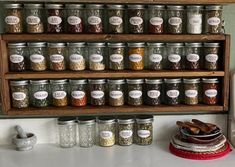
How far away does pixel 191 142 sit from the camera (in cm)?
138

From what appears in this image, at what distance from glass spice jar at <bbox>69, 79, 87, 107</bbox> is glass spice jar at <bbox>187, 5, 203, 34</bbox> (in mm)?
501

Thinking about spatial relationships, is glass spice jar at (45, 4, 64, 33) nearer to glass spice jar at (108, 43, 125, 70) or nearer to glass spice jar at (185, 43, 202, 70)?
glass spice jar at (108, 43, 125, 70)

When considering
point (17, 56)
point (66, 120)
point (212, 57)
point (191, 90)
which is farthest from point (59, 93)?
point (212, 57)

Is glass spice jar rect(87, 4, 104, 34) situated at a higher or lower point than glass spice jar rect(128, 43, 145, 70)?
higher

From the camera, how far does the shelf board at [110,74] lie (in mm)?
1366

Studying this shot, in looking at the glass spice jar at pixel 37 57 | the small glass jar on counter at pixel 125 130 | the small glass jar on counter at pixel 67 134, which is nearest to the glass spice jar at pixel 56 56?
the glass spice jar at pixel 37 57

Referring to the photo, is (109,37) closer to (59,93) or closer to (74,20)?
→ (74,20)

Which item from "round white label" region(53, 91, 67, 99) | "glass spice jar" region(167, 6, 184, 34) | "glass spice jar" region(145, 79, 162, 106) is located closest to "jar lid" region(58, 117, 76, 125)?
"round white label" region(53, 91, 67, 99)

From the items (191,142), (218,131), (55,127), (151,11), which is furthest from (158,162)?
(151,11)

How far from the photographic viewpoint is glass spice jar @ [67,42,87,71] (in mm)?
1401

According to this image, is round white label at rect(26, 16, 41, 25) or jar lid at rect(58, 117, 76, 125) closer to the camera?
round white label at rect(26, 16, 41, 25)

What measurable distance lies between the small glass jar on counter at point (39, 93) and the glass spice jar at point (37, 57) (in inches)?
2.4

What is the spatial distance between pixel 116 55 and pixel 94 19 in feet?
0.57

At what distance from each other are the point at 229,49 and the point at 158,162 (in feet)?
1.82
